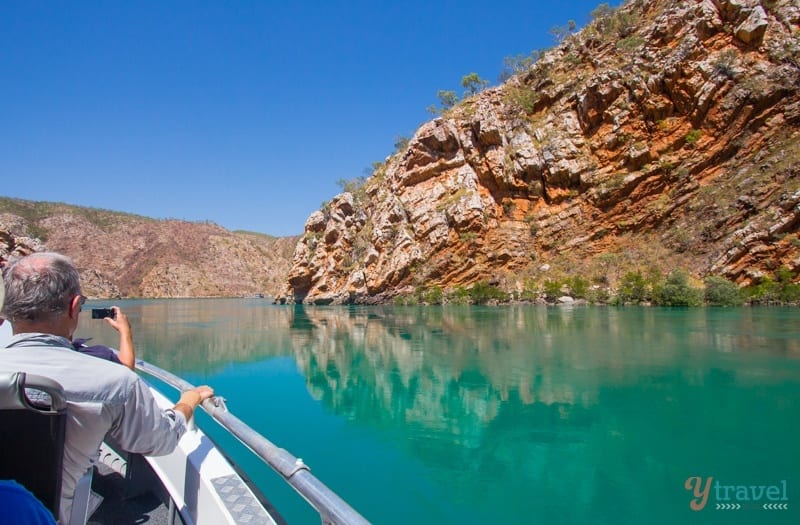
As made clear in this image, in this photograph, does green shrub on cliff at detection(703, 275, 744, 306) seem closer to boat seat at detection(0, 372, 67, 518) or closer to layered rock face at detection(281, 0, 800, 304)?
layered rock face at detection(281, 0, 800, 304)

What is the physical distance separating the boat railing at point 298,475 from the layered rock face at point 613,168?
140 feet

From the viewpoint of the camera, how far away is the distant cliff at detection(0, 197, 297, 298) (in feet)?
373

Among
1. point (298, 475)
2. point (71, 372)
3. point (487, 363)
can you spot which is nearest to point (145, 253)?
point (487, 363)

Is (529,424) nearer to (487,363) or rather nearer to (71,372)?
(487,363)

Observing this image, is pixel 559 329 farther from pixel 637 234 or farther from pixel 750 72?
pixel 750 72

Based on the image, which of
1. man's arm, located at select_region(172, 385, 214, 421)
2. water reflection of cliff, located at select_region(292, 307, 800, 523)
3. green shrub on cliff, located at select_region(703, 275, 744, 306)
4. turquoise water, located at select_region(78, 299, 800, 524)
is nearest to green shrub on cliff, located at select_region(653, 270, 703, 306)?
green shrub on cliff, located at select_region(703, 275, 744, 306)

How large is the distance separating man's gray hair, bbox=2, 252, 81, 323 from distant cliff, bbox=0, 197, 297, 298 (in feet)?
398

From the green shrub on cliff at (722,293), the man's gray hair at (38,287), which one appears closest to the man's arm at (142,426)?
the man's gray hair at (38,287)

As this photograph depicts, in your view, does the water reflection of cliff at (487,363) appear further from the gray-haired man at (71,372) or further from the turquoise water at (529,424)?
the gray-haired man at (71,372)

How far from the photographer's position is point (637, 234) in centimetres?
4678

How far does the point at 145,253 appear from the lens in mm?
129250

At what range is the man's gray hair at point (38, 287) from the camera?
7.12 feet

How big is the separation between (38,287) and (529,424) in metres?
8.32

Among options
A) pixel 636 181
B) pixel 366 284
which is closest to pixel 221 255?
pixel 366 284
